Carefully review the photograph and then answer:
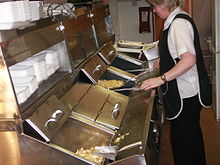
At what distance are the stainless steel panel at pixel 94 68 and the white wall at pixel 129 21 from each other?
14.4 feet

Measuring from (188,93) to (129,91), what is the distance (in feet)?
1.48

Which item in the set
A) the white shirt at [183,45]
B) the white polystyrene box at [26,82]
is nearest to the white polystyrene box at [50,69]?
the white polystyrene box at [26,82]

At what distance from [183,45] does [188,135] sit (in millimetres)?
715

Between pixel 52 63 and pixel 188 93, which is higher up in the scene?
pixel 52 63

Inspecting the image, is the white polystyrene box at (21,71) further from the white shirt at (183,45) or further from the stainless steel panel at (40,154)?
the white shirt at (183,45)

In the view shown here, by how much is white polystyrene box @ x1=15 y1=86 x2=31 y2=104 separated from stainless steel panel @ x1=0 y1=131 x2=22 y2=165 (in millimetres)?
158

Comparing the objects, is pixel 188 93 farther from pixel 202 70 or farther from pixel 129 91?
pixel 129 91

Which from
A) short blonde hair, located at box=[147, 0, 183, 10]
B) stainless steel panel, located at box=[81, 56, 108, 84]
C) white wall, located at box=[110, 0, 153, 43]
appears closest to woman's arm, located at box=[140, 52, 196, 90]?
short blonde hair, located at box=[147, 0, 183, 10]

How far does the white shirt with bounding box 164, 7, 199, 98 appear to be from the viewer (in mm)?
2246

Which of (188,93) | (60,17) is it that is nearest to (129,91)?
(188,93)

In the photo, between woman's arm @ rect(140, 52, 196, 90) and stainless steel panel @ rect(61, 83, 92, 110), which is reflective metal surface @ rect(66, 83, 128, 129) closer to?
stainless steel panel @ rect(61, 83, 92, 110)

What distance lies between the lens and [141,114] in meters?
2.12

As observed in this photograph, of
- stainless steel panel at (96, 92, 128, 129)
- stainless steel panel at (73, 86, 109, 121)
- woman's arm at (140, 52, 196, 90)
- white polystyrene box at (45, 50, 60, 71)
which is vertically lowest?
stainless steel panel at (96, 92, 128, 129)

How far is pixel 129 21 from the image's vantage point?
7.19m
